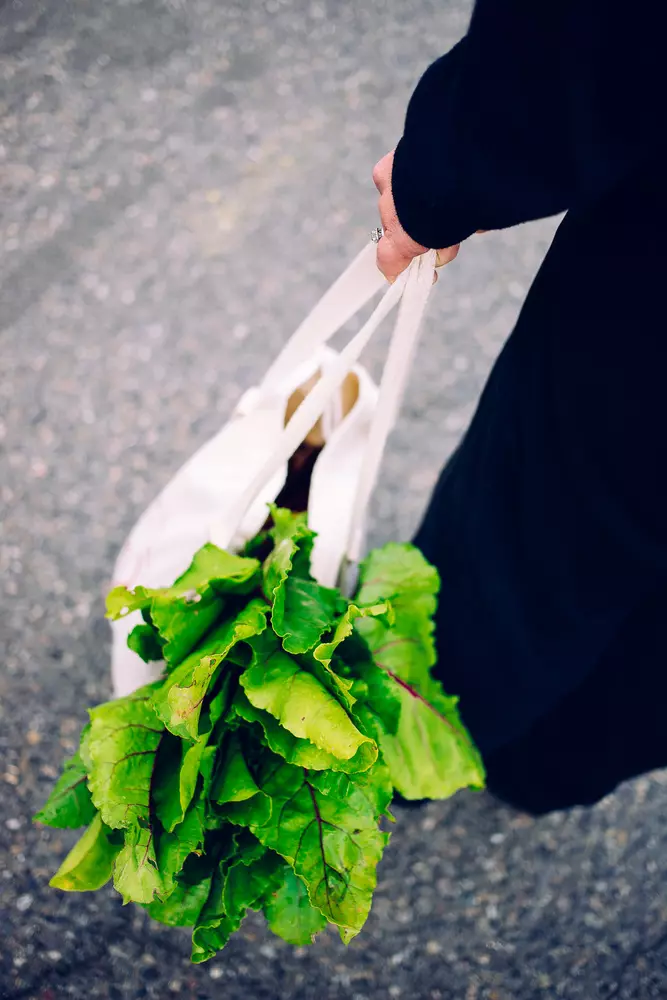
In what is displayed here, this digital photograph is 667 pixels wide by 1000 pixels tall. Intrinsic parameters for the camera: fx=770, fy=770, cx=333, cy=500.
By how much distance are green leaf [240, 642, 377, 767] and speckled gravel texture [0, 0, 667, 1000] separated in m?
0.88

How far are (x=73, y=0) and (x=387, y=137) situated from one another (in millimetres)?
1049

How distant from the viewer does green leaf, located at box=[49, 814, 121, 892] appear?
2.73 feet

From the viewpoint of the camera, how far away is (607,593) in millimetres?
922

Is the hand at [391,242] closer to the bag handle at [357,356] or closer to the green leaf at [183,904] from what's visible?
the bag handle at [357,356]

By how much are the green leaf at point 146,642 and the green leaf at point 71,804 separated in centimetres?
13

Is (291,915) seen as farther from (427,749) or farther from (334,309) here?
(334,309)

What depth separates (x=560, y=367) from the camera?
80cm

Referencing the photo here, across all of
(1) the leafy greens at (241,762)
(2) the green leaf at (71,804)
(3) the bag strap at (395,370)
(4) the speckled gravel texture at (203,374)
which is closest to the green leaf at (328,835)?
(1) the leafy greens at (241,762)

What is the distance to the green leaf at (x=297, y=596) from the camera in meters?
0.76

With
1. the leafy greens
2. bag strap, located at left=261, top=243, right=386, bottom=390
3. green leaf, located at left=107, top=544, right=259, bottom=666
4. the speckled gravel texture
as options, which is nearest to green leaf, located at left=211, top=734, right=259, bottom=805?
the leafy greens

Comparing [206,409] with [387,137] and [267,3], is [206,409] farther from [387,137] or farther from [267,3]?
[267,3]

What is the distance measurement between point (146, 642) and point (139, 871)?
23 centimetres

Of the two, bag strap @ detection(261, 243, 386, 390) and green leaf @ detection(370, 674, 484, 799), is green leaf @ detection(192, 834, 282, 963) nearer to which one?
green leaf @ detection(370, 674, 484, 799)

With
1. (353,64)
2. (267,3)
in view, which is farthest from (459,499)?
(267,3)
